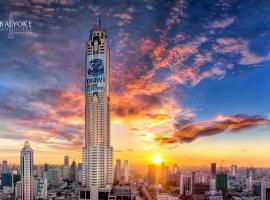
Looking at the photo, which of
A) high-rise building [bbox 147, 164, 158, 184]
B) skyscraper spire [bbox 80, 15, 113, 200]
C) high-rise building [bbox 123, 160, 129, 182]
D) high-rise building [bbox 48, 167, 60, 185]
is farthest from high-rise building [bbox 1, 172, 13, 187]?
high-rise building [bbox 147, 164, 158, 184]

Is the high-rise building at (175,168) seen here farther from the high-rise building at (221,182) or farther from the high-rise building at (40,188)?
the high-rise building at (40,188)

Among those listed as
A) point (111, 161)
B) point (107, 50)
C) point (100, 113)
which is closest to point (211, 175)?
point (111, 161)

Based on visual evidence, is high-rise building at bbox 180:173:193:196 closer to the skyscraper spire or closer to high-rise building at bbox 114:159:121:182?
high-rise building at bbox 114:159:121:182

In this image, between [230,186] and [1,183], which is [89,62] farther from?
[1,183]

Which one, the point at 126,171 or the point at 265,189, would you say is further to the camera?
the point at 265,189

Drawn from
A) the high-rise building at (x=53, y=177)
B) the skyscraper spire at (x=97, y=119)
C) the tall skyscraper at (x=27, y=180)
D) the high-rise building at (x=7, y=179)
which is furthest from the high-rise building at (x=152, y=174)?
the high-rise building at (x=7, y=179)

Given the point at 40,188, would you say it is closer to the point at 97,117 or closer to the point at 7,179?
the point at 7,179

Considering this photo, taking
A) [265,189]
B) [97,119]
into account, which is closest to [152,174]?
[97,119]
